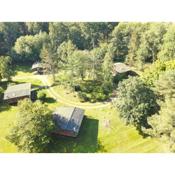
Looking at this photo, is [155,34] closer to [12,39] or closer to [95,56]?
[95,56]

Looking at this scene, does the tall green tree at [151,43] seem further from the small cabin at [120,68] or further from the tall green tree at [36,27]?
the tall green tree at [36,27]

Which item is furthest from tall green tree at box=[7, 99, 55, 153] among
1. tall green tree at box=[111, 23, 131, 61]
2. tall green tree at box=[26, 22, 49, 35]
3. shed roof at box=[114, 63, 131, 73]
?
tall green tree at box=[26, 22, 49, 35]

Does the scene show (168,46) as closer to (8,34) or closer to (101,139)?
(101,139)

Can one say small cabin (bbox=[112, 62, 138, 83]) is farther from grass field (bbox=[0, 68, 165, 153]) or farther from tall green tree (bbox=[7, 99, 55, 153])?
tall green tree (bbox=[7, 99, 55, 153])

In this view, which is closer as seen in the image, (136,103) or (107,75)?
(136,103)

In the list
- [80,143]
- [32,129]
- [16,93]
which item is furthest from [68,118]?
[16,93]

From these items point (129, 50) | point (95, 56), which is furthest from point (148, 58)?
point (95, 56)
